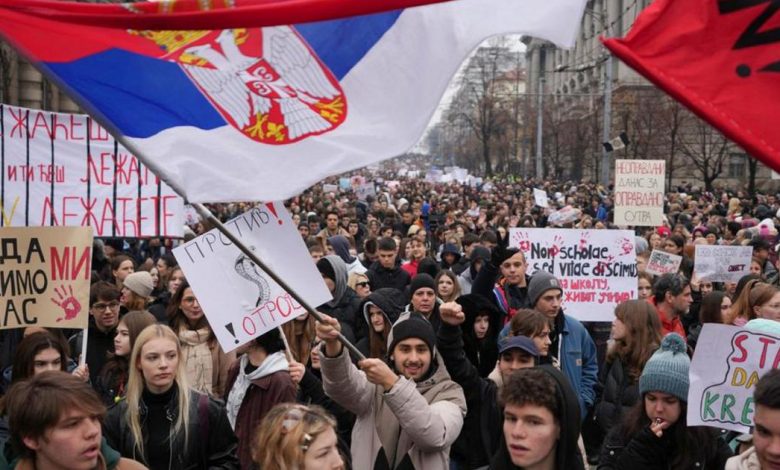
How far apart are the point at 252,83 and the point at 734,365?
2428mm

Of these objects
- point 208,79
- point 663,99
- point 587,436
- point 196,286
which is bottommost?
point 587,436

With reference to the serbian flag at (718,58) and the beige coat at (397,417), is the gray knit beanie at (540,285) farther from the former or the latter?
the serbian flag at (718,58)

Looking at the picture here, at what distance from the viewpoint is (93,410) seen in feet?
13.5

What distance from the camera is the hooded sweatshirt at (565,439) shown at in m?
4.12

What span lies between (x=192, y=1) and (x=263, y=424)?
1547mm

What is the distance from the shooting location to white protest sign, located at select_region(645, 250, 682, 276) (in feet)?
40.9

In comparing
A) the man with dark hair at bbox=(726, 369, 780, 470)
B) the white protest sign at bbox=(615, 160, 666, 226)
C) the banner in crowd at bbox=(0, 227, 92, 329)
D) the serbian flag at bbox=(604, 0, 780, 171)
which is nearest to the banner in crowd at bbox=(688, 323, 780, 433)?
the man with dark hair at bbox=(726, 369, 780, 470)

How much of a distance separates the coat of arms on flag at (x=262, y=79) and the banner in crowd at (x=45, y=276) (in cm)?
239

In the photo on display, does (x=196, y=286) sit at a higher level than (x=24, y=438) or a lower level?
higher

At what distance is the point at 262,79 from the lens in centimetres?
450

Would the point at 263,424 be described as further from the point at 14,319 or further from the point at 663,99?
the point at 663,99

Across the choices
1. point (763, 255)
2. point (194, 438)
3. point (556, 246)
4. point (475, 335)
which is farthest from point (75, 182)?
point (763, 255)

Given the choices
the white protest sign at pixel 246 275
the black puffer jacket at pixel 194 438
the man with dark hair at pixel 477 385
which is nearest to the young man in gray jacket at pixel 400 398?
the man with dark hair at pixel 477 385

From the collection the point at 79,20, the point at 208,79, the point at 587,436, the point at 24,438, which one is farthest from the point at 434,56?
the point at 587,436
